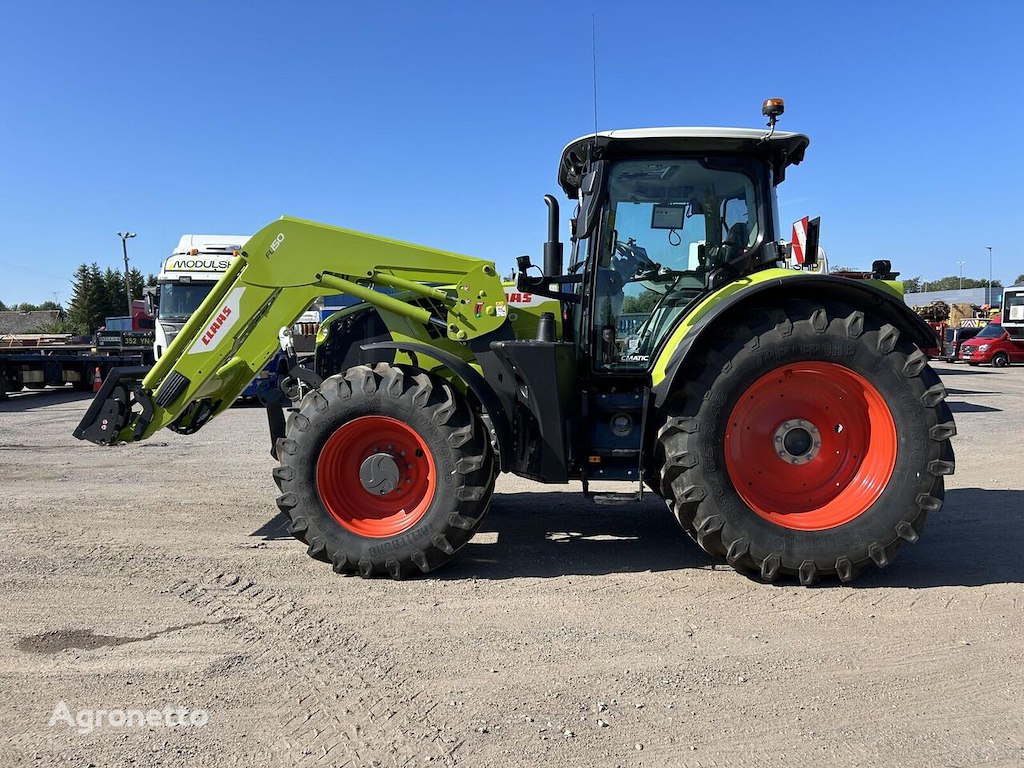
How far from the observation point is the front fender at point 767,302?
4.00 metres

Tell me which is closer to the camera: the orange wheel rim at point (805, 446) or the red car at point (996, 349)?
the orange wheel rim at point (805, 446)

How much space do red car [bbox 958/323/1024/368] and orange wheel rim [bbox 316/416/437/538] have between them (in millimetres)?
27575

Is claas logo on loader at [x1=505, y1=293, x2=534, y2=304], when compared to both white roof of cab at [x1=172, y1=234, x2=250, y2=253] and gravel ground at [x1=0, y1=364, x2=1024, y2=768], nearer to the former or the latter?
gravel ground at [x1=0, y1=364, x2=1024, y2=768]

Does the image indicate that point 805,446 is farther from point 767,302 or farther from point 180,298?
point 180,298

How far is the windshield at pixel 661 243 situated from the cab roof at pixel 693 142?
11 centimetres

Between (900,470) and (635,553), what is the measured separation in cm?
167

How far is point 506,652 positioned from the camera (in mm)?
3285

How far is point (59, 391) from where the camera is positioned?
18328 millimetres

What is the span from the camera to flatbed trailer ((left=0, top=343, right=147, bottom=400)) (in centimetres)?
1623

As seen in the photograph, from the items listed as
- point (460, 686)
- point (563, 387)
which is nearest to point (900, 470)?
point (563, 387)

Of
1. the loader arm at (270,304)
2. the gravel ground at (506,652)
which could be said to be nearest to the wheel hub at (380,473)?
the gravel ground at (506,652)

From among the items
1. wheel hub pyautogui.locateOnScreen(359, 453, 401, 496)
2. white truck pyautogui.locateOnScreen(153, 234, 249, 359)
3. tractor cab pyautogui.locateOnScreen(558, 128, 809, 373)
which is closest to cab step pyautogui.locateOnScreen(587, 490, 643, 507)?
tractor cab pyautogui.locateOnScreen(558, 128, 809, 373)

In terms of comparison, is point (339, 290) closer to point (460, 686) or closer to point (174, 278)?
point (460, 686)

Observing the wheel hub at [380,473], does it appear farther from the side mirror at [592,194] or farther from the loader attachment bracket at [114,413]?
the side mirror at [592,194]
